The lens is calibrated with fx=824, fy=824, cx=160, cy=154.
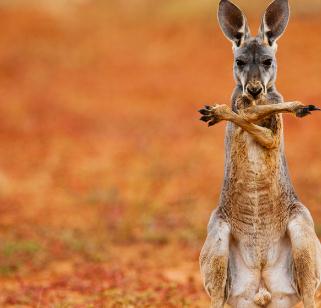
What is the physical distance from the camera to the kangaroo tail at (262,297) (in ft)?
18.3

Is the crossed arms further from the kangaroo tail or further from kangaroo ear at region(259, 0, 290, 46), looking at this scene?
the kangaroo tail

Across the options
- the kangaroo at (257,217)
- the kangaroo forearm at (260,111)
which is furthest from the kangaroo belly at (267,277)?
the kangaroo forearm at (260,111)

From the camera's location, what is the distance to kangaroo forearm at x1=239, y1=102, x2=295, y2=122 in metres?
5.48

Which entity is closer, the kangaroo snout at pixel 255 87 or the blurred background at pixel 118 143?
the kangaroo snout at pixel 255 87

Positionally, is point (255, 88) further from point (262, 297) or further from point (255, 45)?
point (262, 297)

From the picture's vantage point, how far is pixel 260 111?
18.2ft

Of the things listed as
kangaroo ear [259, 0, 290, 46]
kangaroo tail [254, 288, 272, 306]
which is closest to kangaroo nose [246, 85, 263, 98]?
kangaroo ear [259, 0, 290, 46]

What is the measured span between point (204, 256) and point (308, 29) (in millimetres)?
17890

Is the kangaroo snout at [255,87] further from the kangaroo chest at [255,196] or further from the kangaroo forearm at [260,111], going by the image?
the kangaroo chest at [255,196]

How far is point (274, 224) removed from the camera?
5668mm

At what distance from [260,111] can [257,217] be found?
74cm

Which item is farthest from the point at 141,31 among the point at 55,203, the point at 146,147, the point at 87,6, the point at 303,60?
the point at 55,203

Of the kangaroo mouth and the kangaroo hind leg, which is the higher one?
the kangaroo mouth

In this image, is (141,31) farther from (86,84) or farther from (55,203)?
(55,203)
